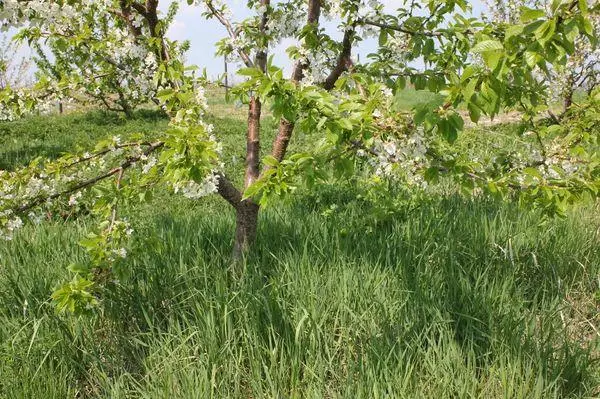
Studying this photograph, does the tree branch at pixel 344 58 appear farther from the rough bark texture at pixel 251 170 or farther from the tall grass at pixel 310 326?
the tall grass at pixel 310 326

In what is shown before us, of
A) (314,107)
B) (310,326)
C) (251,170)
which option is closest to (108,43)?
(251,170)

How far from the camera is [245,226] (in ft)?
10.1

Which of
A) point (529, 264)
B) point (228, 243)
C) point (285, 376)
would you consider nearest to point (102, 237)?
point (285, 376)

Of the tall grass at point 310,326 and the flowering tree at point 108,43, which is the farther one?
the flowering tree at point 108,43

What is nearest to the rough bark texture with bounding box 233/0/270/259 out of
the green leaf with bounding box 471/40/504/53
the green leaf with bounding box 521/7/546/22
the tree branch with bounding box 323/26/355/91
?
the tree branch with bounding box 323/26/355/91

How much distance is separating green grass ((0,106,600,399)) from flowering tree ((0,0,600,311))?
38 cm

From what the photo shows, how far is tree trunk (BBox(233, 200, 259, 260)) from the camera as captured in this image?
121 inches

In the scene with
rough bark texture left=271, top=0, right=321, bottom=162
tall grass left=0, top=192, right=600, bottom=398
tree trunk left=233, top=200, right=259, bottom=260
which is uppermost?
rough bark texture left=271, top=0, right=321, bottom=162

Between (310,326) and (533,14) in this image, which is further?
(310,326)

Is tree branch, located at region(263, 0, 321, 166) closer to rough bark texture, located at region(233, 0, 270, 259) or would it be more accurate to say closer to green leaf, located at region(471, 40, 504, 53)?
rough bark texture, located at region(233, 0, 270, 259)

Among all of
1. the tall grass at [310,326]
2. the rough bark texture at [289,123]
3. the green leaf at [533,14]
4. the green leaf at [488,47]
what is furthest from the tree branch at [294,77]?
the green leaf at [533,14]

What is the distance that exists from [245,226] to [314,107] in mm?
1421

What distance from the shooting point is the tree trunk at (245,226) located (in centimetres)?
307

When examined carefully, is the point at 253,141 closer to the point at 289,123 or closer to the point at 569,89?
the point at 289,123
